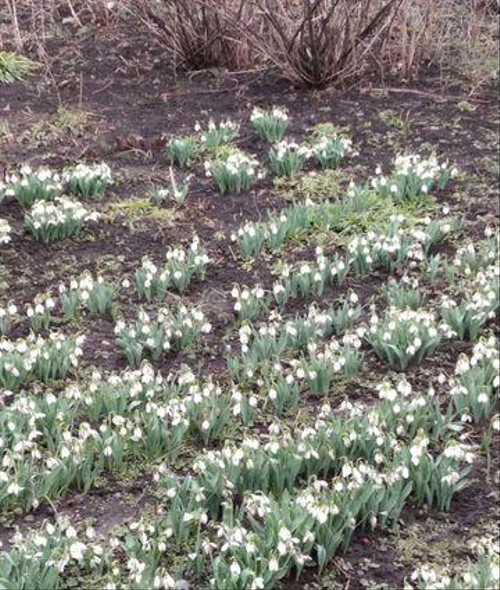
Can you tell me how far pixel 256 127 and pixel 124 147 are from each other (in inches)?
33.4

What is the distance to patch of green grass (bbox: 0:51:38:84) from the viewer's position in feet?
25.7

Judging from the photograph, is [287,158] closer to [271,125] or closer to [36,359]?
[271,125]

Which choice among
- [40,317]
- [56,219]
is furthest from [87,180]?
[40,317]

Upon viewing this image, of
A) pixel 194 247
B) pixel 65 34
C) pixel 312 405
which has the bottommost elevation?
pixel 312 405

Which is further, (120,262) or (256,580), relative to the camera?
(120,262)

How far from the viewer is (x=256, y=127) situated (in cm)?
683

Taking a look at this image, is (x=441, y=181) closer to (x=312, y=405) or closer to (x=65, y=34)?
(x=312, y=405)

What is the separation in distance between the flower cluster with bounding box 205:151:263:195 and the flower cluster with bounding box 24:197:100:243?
883mm

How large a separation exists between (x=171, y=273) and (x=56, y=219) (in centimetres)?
77

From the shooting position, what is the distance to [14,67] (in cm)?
790

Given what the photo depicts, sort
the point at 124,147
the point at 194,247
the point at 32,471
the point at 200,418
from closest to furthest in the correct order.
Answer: the point at 32,471 < the point at 200,418 < the point at 194,247 < the point at 124,147

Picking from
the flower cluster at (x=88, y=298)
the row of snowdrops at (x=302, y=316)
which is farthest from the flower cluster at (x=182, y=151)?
the flower cluster at (x=88, y=298)

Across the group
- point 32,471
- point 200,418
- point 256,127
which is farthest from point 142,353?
point 256,127

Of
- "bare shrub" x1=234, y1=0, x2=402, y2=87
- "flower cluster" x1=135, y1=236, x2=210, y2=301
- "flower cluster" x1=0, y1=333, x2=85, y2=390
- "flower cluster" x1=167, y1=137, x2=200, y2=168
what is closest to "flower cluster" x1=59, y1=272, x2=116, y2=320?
"flower cluster" x1=135, y1=236, x2=210, y2=301
